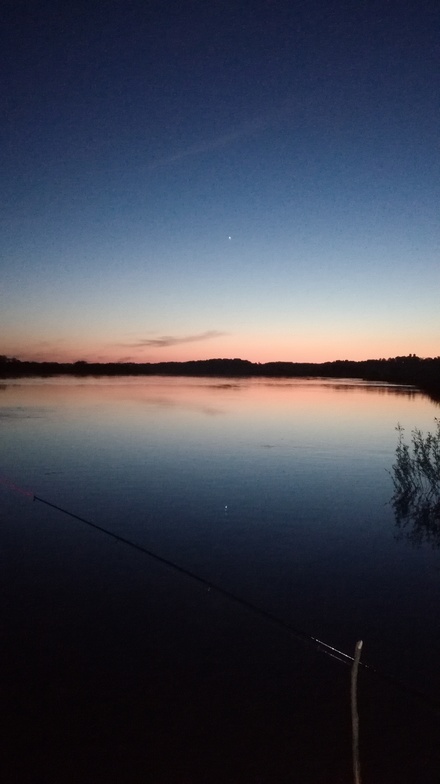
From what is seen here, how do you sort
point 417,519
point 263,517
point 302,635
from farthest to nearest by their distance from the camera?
point 417,519, point 263,517, point 302,635

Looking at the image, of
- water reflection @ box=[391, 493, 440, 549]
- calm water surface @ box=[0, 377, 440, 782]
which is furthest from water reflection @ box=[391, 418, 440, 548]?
calm water surface @ box=[0, 377, 440, 782]

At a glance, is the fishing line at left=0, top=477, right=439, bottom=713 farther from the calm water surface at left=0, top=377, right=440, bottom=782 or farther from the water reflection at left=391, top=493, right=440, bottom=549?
the water reflection at left=391, top=493, right=440, bottom=549

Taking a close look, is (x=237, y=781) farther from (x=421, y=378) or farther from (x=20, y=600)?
(x=421, y=378)

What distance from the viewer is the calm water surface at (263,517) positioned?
10.4 m

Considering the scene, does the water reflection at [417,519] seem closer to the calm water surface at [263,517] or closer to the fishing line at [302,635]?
the calm water surface at [263,517]

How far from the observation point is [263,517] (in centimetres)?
1708

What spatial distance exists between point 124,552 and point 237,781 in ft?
25.9

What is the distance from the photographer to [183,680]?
26.3 feet

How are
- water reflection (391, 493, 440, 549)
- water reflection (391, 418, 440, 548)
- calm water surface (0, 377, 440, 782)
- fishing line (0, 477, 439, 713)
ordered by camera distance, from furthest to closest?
1. water reflection (391, 418, 440, 548)
2. water reflection (391, 493, 440, 549)
3. calm water surface (0, 377, 440, 782)
4. fishing line (0, 477, 439, 713)

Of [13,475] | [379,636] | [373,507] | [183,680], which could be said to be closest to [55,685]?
[183,680]

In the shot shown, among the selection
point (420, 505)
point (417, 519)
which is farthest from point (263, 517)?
point (420, 505)

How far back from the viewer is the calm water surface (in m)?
10.4

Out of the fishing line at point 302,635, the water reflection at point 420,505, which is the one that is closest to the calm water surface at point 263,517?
the fishing line at point 302,635

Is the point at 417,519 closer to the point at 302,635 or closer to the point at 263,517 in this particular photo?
the point at 263,517
